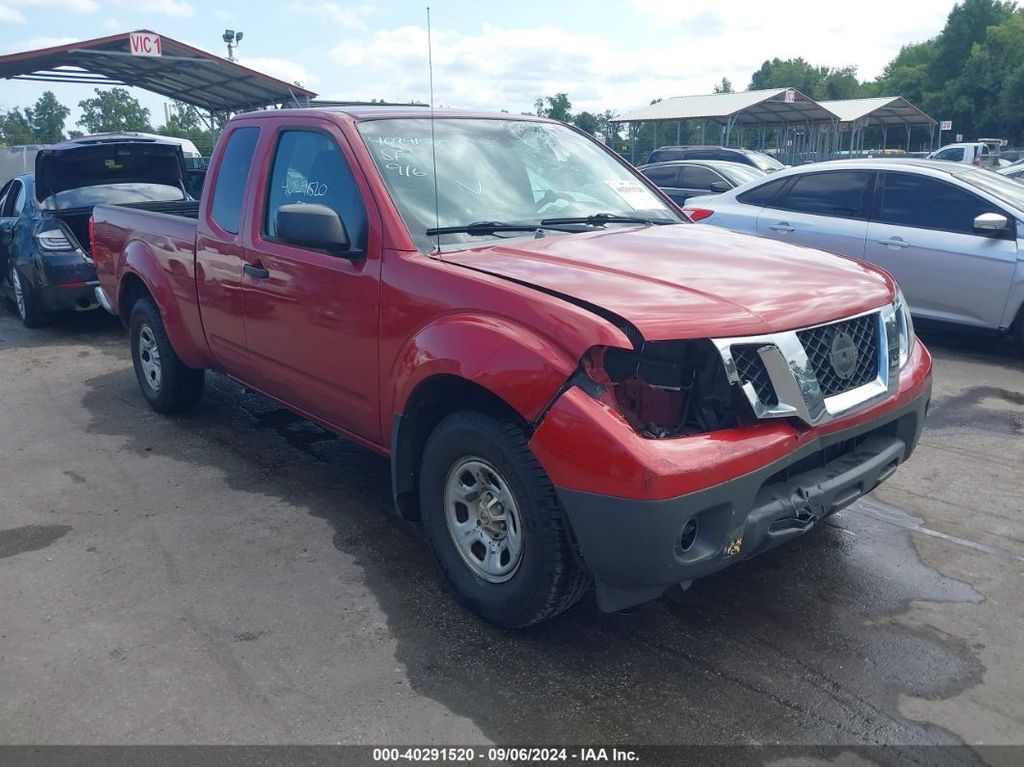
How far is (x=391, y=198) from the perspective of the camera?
377 cm

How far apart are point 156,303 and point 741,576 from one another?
13.3 feet

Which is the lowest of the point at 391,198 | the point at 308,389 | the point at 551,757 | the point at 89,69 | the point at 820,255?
the point at 551,757

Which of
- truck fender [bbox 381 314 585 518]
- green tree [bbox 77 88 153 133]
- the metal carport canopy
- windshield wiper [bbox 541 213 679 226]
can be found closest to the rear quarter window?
windshield wiper [bbox 541 213 679 226]

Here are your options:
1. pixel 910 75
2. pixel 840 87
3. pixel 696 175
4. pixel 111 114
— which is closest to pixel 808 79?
pixel 840 87

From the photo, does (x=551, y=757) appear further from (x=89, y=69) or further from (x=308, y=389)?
(x=89, y=69)

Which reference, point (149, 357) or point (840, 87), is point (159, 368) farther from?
point (840, 87)

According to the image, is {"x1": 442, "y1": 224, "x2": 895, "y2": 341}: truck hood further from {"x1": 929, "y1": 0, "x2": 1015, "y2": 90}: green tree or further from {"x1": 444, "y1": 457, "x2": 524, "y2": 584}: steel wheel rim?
{"x1": 929, "y1": 0, "x2": 1015, "y2": 90}: green tree

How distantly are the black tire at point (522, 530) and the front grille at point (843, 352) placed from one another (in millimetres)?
1026

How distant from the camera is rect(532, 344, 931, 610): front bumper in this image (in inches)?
105

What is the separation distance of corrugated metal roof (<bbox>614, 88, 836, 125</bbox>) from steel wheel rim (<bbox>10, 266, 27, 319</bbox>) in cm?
2312

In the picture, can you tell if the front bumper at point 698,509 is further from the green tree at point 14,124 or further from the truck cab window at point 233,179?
the green tree at point 14,124

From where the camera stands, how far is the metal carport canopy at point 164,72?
49.3ft

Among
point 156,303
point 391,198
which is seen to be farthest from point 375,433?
point 156,303

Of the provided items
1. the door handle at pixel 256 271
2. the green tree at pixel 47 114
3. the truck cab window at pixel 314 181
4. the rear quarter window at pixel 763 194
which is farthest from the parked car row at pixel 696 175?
the green tree at pixel 47 114
